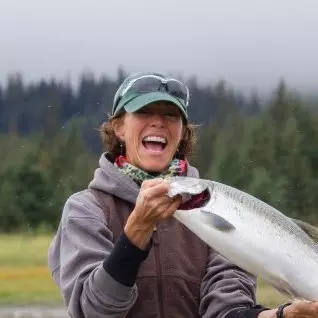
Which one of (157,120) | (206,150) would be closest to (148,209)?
(157,120)

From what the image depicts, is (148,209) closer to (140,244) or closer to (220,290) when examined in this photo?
(140,244)

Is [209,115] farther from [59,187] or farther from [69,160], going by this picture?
[59,187]

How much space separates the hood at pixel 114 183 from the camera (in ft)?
14.4

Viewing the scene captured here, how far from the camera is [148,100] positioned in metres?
4.34

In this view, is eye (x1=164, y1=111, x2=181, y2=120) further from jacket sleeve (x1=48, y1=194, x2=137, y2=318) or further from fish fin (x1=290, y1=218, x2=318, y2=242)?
fish fin (x1=290, y1=218, x2=318, y2=242)

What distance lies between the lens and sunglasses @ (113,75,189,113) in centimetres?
443

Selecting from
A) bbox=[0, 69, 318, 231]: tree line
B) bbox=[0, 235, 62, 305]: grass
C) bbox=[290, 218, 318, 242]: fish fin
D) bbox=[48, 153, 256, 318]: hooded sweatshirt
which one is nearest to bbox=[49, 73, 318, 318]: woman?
bbox=[48, 153, 256, 318]: hooded sweatshirt

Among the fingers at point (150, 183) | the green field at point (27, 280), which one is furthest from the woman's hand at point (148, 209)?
the green field at point (27, 280)

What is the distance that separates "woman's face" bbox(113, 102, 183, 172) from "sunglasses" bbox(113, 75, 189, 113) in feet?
0.25

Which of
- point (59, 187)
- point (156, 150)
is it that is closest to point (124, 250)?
point (156, 150)

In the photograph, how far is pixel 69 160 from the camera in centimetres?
7825

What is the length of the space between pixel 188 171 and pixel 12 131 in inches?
3311

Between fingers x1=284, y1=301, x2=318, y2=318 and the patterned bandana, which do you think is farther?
the patterned bandana

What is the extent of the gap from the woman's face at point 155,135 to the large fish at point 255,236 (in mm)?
292
